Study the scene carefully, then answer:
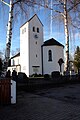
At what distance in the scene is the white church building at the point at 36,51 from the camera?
146 ft

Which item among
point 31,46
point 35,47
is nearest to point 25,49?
point 31,46

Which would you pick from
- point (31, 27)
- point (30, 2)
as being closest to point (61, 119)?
point (30, 2)

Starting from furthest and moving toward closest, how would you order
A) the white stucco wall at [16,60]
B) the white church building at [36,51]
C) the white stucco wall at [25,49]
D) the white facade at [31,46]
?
1. the white stucco wall at [16,60]
2. the white stucco wall at [25,49]
3. the white church building at [36,51]
4. the white facade at [31,46]

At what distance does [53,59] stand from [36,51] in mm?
4167

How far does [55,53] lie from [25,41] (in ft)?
23.5

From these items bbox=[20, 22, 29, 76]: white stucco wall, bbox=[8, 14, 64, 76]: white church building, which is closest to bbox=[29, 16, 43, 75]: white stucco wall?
bbox=[8, 14, 64, 76]: white church building

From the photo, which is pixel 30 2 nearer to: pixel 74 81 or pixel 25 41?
pixel 74 81

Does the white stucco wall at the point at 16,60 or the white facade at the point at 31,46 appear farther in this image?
the white stucco wall at the point at 16,60

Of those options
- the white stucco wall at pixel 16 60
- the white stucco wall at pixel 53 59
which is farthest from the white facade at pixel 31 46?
the white stucco wall at pixel 16 60

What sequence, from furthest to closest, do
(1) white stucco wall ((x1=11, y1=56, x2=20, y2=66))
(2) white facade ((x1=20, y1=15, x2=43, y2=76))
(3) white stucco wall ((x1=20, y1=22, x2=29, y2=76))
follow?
1. (1) white stucco wall ((x1=11, y1=56, x2=20, y2=66))
2. (3) white stucco wall ((x1=20, y1=22, x2=29, y2=76))
3. (2) white facade ((x1=20, y1=15, x2=43, y2=76))

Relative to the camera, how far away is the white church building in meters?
44.6

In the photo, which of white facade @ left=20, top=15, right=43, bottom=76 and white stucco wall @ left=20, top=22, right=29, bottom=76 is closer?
white facade @ left=20, top=15, right=43, bottom=76

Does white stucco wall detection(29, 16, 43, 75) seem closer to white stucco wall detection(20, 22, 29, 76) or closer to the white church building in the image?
the white church building

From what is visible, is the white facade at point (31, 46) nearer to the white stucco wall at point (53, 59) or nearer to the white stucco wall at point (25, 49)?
the white stucco wall at point (25, 49)
